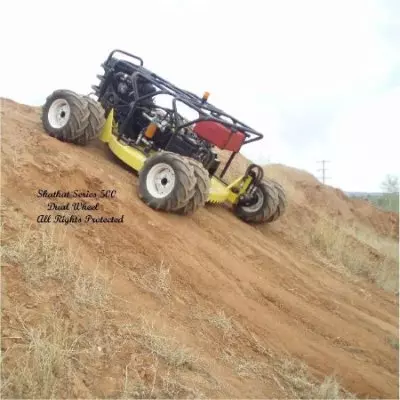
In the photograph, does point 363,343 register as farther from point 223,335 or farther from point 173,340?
point 173,340

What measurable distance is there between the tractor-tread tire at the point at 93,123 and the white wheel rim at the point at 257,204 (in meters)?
2.73

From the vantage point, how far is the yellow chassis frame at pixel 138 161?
6949 millimetres

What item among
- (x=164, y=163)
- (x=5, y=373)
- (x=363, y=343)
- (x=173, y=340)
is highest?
(x=164, y=163)

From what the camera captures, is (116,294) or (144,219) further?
(144,219)

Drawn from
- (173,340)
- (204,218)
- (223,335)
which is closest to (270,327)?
(223,335)

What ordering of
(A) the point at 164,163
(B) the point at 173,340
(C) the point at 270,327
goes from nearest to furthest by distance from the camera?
(B) the point at 173,340, (C) the point at 270,327, (A) the point at 164,163

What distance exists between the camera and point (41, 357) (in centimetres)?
282

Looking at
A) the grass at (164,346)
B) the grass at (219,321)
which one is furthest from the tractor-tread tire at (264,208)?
the grass at (164,346)

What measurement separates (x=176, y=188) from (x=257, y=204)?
2.60 m

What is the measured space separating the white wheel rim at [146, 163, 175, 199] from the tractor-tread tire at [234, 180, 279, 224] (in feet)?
7.59

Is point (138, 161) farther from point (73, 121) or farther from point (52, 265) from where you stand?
point (52, 265)

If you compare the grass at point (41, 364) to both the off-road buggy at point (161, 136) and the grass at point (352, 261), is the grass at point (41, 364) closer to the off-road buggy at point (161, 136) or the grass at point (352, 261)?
the off-road buggy at point (161, 136)

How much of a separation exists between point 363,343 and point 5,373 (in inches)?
146

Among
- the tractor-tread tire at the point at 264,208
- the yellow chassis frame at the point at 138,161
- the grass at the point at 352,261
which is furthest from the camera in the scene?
the grass at the point at 352,261
